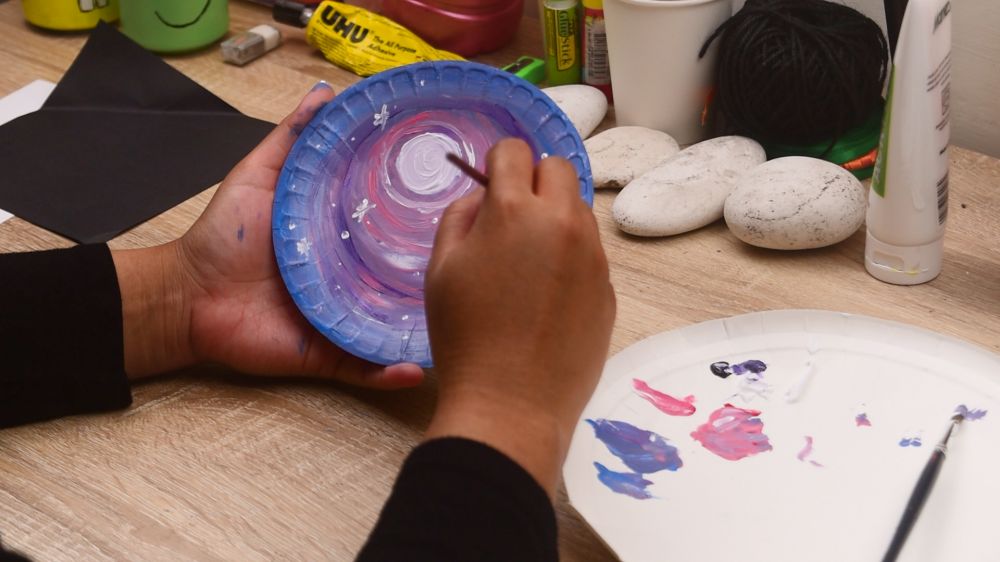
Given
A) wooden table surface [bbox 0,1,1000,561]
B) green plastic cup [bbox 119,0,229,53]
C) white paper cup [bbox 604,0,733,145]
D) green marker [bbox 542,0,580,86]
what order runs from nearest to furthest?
wooden table surface [bbox 0,1,1000,561], white paper cup [bbox 604,0,733,145], green marker [bbox 542,0,580,86], green plastic cup [bbox 119,0,229,53]

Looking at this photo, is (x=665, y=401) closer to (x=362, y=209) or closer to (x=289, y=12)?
(x=362, y=209)

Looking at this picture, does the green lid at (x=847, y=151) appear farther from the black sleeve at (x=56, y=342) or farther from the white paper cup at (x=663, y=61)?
the black sleeve at (x=56, y=342)

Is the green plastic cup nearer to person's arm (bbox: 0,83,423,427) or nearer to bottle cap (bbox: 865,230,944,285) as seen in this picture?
person's arm (bbox: 0,83,423,427)

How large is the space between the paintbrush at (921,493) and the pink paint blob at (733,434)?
0.24 feet

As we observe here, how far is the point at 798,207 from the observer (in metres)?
0.69

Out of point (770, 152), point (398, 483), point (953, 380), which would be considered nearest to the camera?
point (398, 483)

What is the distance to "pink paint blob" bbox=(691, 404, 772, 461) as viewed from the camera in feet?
1.79

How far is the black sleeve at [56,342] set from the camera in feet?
1.95

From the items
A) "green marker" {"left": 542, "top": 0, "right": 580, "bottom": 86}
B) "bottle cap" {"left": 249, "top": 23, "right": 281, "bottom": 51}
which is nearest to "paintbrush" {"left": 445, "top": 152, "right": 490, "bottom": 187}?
"green marker" {"left": 542, "top": 0, "right": 580, "bottom": 86}

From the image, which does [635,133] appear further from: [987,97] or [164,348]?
[164,348]

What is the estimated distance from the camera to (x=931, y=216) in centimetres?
66

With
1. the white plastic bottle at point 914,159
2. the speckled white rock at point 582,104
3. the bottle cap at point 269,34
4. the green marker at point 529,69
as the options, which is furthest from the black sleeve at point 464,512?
the bottle cap at point 269,34

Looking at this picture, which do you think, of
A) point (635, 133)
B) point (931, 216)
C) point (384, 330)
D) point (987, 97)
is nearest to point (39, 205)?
point (384, 330)

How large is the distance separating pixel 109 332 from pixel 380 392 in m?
0.16
